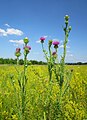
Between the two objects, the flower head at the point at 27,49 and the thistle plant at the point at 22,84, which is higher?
the flower head at the point at 27,49

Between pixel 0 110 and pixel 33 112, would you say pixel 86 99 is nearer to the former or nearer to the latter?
pixel 33 112

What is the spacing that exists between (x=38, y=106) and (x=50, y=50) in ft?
4.38

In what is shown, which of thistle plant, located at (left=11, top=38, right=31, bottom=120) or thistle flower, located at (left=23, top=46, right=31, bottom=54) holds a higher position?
thistle flower, located at (left=23, top=46, right=31, bottom=54)

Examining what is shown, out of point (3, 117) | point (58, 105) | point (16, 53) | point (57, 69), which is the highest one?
point (16, 53)

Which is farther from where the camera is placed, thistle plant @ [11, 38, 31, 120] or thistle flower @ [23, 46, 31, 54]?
thistle flower @ [23, 46, 31, 54]

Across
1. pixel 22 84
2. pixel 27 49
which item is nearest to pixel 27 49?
pixel 27 49

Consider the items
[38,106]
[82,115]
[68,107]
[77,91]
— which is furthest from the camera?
[77,91]

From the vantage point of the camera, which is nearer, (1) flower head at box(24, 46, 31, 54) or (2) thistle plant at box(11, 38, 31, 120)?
(2) thistle plant at box(11, 38, 31, 120)

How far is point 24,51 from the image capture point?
2.34m

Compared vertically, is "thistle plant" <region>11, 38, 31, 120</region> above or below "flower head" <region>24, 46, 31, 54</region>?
below

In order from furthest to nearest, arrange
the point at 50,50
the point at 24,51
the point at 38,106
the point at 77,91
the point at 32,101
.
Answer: the point at 77,91 → the point at 32,101 → the point at 38,106 → the point at 50,50 → the point at 24,51

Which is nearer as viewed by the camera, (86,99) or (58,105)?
(58,105)

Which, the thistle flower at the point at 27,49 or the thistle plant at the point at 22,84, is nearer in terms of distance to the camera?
the thistle plant at the point at 22,84

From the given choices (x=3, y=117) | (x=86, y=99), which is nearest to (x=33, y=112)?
(x=3, y=117)
